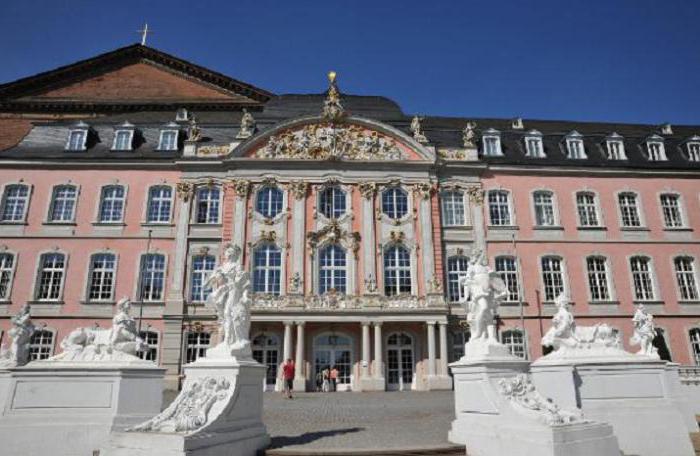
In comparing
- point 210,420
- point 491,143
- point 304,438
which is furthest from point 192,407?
point 491,143

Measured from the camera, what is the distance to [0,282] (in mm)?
23359

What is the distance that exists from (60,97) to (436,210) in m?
27.1

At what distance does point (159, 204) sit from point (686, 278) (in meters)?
27.7

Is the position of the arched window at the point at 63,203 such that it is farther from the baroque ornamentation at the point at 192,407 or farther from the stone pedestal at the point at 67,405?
the baroque ornamentation at the point at 192,407

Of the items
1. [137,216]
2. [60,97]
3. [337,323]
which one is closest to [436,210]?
[337,323]

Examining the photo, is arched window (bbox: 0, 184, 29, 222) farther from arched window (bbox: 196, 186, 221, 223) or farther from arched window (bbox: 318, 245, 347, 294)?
arched window (bbox: 318, 245, 347, 294)

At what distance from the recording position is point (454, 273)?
2467 centimetres

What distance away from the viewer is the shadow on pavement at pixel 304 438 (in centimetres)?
822

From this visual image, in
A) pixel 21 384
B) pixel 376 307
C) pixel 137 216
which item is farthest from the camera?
pixel 137 216

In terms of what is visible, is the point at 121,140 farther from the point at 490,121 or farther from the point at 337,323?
the point at 490,121

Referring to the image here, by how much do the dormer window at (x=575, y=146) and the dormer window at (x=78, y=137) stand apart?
2666cm

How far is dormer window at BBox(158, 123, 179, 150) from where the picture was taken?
26438 mm

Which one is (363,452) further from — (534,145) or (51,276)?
(534,145)

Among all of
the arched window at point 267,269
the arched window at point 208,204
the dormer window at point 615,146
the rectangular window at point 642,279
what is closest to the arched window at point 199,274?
the arched window at point 208,204
